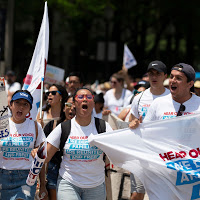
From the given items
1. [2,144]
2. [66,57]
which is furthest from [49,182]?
[66,57]

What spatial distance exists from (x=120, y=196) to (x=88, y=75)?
86.9ft

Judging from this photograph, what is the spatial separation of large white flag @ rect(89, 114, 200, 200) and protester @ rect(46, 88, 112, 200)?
17cm

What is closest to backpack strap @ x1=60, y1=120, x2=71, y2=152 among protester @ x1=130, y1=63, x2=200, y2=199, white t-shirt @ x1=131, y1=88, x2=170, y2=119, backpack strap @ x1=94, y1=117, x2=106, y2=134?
backpack strap @ x1=94, y1=117, x2=106, y2=134

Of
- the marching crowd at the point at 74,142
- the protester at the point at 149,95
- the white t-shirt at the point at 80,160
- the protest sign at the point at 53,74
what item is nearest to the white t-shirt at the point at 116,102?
the protest sign at the point at 53,74

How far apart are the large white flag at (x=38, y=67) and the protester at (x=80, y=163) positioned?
182 cm

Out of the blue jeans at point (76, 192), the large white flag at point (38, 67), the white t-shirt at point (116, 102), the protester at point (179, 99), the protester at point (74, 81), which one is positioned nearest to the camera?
the blue jeans at point (76, 192)

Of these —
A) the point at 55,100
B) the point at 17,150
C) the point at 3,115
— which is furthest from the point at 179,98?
the point at 55,100

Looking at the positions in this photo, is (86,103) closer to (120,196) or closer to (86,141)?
(86,141)

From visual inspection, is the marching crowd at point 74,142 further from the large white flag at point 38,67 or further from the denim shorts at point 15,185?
the large white flag at point 38,67

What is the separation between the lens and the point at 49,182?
6.31 m

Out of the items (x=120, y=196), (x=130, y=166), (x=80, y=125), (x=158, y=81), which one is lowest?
(x=120, y=196)

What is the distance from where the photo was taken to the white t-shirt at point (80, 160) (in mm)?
5301

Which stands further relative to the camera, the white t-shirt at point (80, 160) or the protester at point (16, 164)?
the protester at point (16, 164)

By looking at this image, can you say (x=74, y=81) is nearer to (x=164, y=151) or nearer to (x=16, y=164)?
(x=16, y=164)
